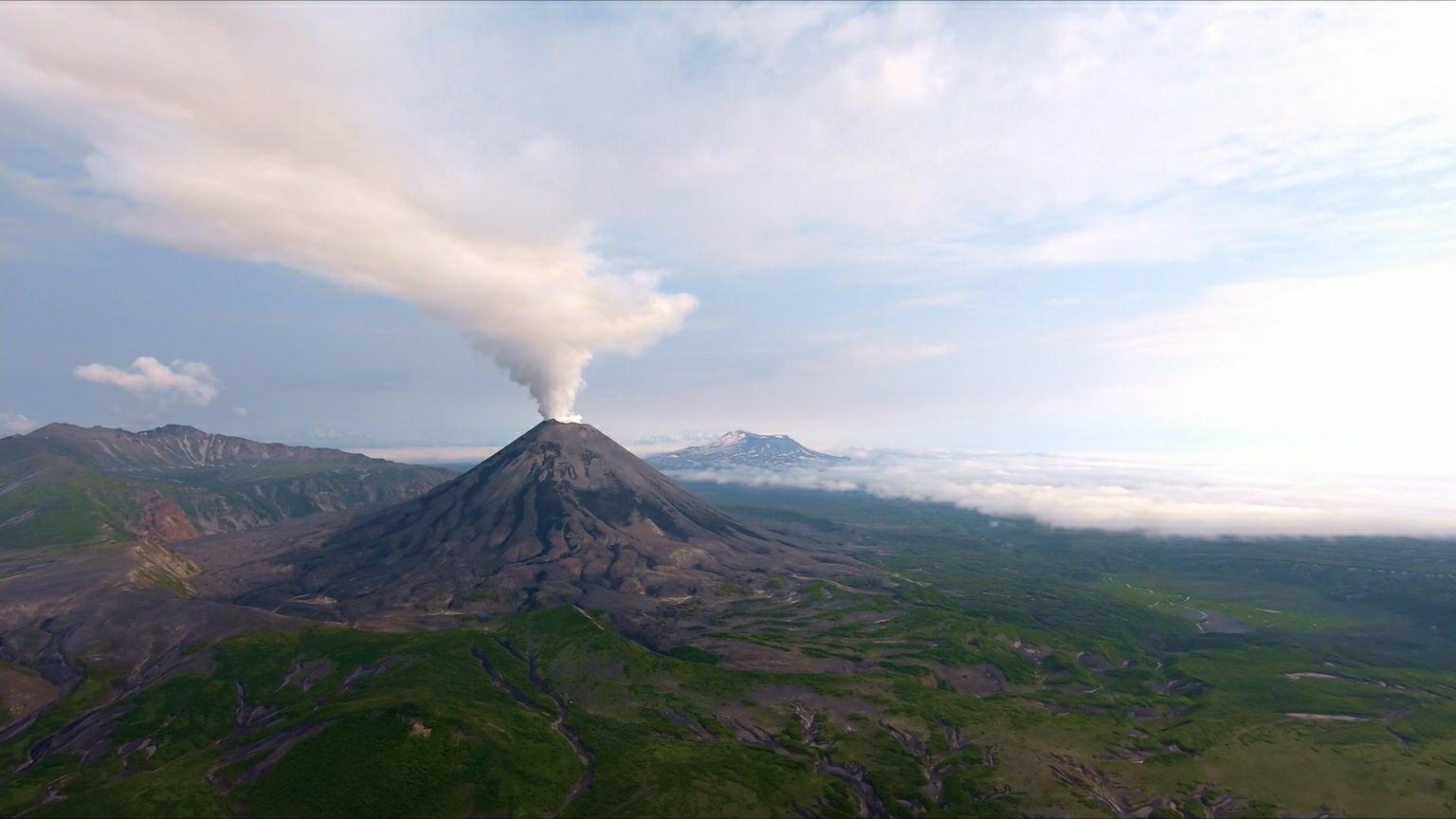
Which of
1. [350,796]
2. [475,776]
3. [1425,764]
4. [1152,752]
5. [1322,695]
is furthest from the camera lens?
[1322,695]

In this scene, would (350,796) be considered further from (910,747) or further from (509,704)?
(910,747)

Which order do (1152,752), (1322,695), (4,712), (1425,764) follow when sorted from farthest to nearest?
1. (1322,695)
2. (4,712)
3. (1152,752)
4. (1425,764)

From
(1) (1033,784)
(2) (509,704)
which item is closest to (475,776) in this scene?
(2) (509,704)

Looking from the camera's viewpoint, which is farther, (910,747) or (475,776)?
(910,747)

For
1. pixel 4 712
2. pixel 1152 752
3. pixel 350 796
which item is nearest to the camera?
pixel 350 796

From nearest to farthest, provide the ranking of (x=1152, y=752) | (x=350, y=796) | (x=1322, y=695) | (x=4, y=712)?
(x=350, y=796)
(x=1152, y=752)
(x=4, y=712)
(x=1322, y=695)

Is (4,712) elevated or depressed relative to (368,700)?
depressed

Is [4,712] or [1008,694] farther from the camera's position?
[1008,694]

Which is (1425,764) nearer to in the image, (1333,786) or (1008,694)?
(1333,786)

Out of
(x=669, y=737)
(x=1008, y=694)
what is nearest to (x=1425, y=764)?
(x=1008, y=694)
